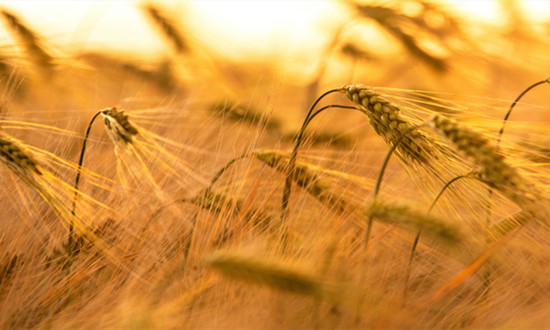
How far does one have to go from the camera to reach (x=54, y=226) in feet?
3.25

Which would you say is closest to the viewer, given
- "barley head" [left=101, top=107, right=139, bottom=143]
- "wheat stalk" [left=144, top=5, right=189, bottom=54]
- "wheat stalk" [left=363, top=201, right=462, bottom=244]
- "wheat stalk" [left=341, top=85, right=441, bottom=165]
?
"wheat stalk" [left=363, top=201, right=462, bottom=244]

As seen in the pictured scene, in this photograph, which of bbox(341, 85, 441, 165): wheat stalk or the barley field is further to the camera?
bbox(341, 85, 441, 165): wheat stalk

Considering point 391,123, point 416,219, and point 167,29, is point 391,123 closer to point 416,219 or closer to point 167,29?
point 416,219

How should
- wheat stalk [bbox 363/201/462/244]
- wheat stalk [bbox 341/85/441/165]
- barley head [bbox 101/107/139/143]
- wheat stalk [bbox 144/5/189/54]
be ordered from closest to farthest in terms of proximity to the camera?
wheat stalk [bbox 363/201/462/244] < wheat stalk [bbox 341/85/441/165] < barley head [bbox 101/107/139/143] < wheat stalk [bbox 144/5/189/54]

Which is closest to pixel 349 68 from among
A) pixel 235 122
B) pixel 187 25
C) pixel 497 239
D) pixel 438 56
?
pixel 438 56

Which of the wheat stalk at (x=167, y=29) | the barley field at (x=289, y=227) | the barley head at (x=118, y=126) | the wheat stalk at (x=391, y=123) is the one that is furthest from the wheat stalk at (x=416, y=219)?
the wheat stalk at (x=167, y=29)

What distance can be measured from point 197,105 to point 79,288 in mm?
890

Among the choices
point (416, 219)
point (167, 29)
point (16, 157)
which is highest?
point (167, 29)

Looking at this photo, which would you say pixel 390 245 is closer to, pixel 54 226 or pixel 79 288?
pixel 79 288

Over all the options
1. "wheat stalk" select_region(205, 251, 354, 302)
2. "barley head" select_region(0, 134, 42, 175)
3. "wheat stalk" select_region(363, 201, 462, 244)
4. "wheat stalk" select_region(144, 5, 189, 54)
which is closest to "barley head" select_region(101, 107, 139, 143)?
"barley head" select_region(0, 134, 42, 175)

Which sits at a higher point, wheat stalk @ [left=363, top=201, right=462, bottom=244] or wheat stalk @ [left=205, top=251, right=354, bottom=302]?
wheat stalk @ [left=363, top=201, right=462, bottom=244]

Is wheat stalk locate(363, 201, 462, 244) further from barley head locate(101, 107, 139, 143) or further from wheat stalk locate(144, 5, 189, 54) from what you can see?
wheat stalk locate(144, 5, 189, 54)

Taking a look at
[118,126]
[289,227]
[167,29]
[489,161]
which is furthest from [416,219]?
[167,29]

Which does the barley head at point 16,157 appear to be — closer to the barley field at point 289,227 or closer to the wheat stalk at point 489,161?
the barley field at point 289,227
